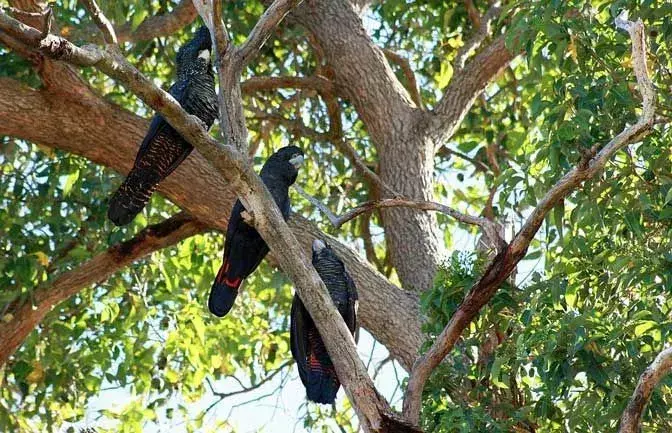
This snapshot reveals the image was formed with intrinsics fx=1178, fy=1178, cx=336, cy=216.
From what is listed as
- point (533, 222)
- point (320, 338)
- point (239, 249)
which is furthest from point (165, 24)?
point (533, 222)

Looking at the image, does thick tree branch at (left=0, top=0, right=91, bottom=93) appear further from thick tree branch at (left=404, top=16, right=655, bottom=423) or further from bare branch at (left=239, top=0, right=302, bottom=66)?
thick tree branch at (left=404, top=16, right=655, bottom=423)

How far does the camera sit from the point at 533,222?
381 cm

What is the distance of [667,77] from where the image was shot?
4.97 metres

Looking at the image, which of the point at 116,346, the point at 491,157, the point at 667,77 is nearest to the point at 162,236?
the point at 116,346

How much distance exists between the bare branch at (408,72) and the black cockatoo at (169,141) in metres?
2.34

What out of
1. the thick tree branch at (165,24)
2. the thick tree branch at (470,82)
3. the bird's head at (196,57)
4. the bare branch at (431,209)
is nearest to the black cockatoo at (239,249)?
the bare branch at (431,209)

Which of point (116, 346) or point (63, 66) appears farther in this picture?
point (116, 346)

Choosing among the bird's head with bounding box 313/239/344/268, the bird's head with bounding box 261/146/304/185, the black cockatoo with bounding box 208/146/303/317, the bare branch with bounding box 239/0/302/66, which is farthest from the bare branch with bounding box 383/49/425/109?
the bare branch with bounding box 239/0/302/66

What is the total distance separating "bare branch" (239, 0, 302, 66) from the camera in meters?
4.23

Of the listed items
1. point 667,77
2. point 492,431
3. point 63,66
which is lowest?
point 492,431

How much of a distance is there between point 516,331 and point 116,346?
3060 mm

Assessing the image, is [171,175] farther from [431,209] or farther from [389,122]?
[431,209]

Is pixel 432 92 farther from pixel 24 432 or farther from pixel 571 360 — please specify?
pixel 571 360

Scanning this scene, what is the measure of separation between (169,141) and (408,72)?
2.77 metres
